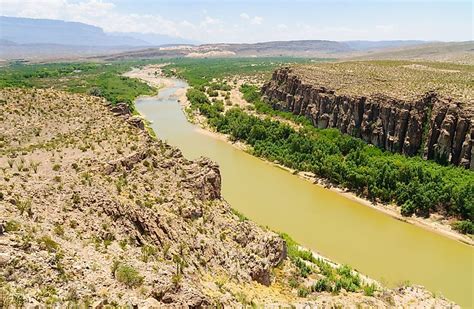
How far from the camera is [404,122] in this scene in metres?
45.2

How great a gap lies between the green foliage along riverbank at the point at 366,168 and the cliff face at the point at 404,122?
1.34 m

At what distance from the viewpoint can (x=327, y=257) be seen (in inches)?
1160

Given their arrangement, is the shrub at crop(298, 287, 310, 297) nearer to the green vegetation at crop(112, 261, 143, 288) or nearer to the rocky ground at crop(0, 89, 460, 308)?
the rocky ground at crop(0, 89, 460, 308)

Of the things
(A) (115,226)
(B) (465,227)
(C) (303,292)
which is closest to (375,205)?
(B) (465,227)

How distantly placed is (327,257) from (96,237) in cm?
1728

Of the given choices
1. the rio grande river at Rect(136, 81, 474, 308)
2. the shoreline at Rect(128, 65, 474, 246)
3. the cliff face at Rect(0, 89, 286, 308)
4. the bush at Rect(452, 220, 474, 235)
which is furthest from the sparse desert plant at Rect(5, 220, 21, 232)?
the bush at Rect(452, 220, 474, 235)

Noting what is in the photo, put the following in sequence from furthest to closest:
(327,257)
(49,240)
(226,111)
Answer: (226,111) < (327,257) < (49,240)

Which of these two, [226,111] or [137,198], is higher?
[137,198]

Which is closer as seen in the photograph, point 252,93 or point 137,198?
point 137,198

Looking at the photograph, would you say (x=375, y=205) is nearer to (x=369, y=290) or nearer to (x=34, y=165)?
(x=369, y=290)

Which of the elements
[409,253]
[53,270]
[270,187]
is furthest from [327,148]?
[53,270]

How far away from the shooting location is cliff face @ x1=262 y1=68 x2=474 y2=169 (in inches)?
1574

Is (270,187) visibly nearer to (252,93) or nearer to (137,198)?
(137,198)

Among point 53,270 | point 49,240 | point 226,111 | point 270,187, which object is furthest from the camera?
point 226,111
